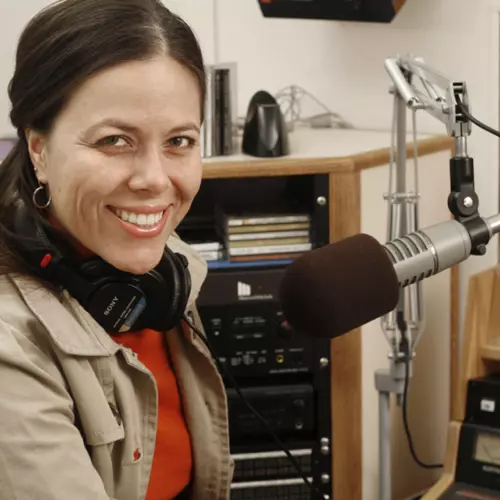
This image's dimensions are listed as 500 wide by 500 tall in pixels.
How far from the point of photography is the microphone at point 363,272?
955mm

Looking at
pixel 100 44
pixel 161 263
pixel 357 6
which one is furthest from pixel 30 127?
pixel 357 6

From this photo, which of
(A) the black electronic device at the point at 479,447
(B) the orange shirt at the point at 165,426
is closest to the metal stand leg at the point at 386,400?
(A) the black electronic device at the point at 479,447

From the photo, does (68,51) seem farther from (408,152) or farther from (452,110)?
(408,152)

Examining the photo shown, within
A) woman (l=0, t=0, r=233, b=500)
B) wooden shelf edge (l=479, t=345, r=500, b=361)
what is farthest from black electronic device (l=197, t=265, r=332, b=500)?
woman (l=0, t=0, r=233, b=500)

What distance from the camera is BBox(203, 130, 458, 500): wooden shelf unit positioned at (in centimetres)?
171

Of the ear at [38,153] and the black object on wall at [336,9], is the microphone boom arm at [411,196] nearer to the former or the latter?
the ear at [38,153]

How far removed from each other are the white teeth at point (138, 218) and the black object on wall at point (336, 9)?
103 centimetres

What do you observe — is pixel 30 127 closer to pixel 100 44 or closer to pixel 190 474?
pixel 100 44

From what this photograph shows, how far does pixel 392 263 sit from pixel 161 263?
0.41 m

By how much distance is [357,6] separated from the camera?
1.99 metres

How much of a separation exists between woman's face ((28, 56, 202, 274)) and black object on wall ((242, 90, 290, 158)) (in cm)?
62

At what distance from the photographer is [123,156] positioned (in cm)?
108

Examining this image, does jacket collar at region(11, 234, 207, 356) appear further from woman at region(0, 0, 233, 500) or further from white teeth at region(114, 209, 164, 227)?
white teeth at region(114, 209, 164, 227)

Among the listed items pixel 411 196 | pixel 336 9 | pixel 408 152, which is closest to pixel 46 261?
pixel 411 196
